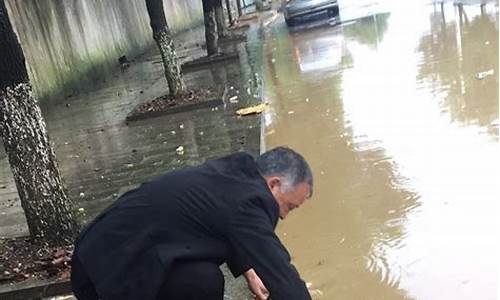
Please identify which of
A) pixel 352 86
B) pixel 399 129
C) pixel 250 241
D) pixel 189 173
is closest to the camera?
pixel 250 241

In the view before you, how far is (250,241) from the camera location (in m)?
2.46

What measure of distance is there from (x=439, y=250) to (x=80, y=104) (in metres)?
10.0

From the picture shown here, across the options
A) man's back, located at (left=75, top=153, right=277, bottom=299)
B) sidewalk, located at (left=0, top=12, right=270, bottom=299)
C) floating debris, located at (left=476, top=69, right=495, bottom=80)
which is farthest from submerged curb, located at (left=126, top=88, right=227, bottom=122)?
man's back, located at (left=75, top=153, right=277, bottom=299)

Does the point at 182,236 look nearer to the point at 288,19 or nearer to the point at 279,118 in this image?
the point at 279,118

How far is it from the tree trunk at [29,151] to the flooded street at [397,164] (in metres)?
1.80

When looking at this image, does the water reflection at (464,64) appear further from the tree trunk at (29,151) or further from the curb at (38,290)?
the curb at (38,290)

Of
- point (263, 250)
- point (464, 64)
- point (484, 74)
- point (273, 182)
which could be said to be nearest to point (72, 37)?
point (464, 64)

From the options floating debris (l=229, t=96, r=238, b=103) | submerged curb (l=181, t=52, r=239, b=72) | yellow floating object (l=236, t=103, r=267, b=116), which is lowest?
yellow floating object (l=236, t=103, r=267, b=116)

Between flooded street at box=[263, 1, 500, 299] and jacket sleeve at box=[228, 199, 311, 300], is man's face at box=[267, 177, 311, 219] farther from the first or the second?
flooded street at box=[263, 1, 500, 299]

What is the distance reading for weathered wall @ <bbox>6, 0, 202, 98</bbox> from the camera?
13430 millimetres

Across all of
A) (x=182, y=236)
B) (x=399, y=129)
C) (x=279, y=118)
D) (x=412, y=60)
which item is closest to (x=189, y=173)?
(x=182, y=236)

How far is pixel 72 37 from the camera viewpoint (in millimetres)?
15875

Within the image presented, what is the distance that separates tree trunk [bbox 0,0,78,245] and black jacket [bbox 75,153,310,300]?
2.26 m

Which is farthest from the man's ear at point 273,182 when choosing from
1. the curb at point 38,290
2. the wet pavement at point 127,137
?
the wet pavement at point 127,137
